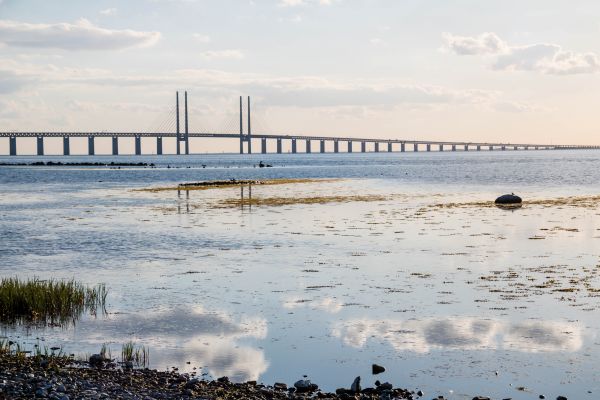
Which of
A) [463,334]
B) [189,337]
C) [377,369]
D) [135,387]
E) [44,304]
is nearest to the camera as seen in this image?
[135,387]

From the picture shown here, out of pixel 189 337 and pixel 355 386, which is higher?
pixel 355 386

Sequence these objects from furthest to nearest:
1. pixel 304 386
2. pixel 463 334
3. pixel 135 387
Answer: pixel 463 334
pixel 304 386
pixel 135 387

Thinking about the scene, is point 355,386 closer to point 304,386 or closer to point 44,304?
point 304,386

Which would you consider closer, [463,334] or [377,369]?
[377,369]

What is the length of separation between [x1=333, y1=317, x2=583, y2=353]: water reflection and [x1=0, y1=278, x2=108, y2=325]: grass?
256 inches

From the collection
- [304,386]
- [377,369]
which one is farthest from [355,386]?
[377,369]

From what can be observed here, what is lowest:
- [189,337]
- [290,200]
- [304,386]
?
[290,200]

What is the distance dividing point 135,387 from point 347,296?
8547 millimetres

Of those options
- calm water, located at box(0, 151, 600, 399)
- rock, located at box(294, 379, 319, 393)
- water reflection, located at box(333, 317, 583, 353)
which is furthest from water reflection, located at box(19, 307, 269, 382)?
water reflection, located at box(333, 317, 583, 353)

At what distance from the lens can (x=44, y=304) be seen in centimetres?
1881

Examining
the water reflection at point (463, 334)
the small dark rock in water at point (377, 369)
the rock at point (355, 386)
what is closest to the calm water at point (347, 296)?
the water reflection at point (463, 334)

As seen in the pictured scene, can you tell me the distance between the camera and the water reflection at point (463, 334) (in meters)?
15.2

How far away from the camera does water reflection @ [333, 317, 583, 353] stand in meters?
15.2

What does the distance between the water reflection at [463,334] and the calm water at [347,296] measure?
4 centimetres
